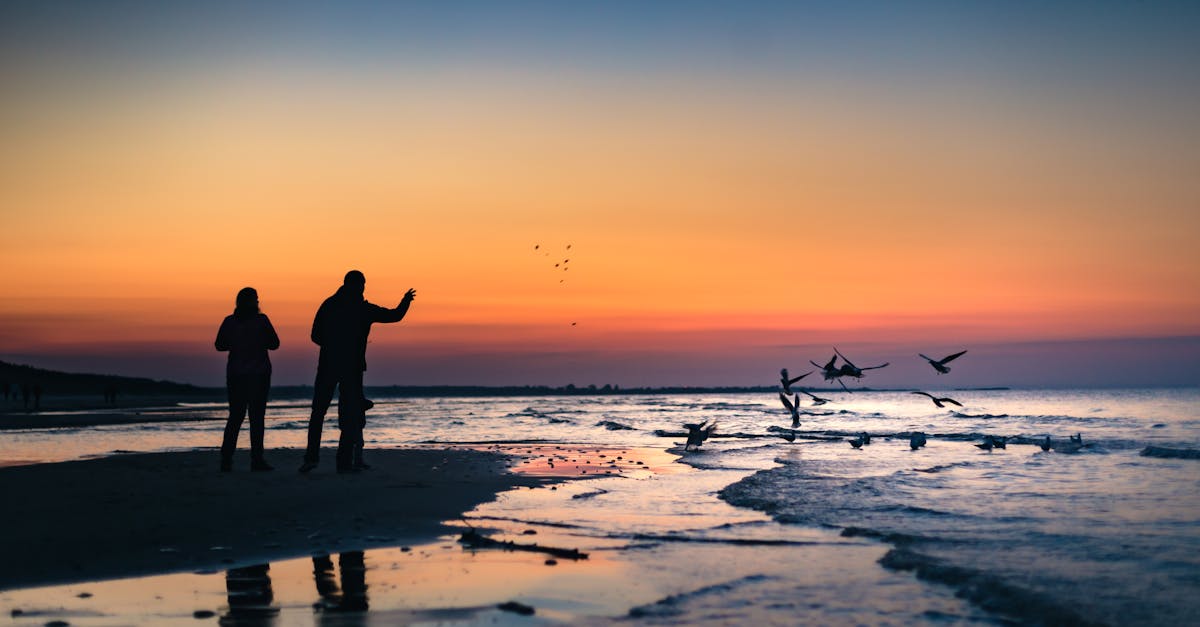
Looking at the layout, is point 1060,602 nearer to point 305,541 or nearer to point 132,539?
point 305,541

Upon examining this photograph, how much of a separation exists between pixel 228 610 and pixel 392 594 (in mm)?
965

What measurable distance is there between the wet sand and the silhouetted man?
2.97 ft

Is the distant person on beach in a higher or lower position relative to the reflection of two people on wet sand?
higher

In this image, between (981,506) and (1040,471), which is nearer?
(981,506)

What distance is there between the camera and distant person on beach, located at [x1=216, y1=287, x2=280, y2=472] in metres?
12.2

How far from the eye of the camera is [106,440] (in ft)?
82.4

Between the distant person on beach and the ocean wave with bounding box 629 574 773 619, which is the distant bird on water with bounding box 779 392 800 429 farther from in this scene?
the ocean wave with bounding box 629 574 773 619

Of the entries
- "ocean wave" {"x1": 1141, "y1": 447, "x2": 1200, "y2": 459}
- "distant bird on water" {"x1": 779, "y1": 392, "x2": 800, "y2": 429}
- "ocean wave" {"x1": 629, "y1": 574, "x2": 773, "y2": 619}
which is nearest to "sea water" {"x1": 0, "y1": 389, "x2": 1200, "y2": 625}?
"ocean wave" {"x1": 629, "y1": 574, "x2": 773, "y2": 619}

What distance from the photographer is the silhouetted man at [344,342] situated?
12.2 metres

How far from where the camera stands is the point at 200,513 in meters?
8.94

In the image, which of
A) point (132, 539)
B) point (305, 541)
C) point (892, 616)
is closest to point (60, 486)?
point (132, 539)

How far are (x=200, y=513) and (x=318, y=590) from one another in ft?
11.7

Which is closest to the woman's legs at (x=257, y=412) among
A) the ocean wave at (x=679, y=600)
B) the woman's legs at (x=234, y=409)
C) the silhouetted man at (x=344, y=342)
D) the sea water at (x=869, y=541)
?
the woman's legs at (x=234, y=409)

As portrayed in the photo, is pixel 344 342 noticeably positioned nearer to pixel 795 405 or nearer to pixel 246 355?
pixel 246 355
